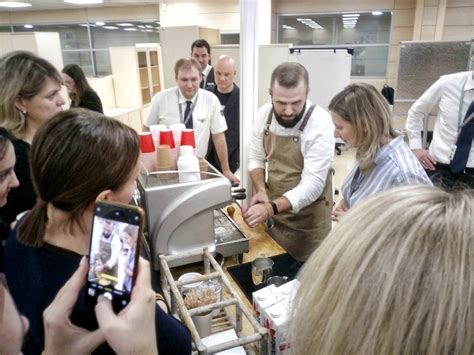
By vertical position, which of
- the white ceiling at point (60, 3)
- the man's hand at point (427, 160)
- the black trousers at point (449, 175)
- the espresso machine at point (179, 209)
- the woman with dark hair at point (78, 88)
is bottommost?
the black trousers at point (449, 175)

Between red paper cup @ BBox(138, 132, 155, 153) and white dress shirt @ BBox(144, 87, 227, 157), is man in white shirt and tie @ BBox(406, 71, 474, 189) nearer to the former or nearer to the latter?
white dress shirt @ BBox(144, 87, 227, 157)

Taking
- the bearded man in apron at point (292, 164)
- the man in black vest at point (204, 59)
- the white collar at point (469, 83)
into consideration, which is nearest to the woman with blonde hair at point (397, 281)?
the bearded man in apron at point (292, 164)

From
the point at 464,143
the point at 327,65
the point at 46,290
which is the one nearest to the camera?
the point at 46,290

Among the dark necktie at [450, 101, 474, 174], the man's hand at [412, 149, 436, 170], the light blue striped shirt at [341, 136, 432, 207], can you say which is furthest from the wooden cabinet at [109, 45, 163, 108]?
the light blue striped shirt at [341, 136, 432, 207]

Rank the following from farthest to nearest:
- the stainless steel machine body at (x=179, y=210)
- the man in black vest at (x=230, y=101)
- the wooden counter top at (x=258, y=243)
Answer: the man in black vest at (x=230, y=101) → the wooden counter top at (x=258, y=243) → the stainless steel machine body at (x=179, y=210)

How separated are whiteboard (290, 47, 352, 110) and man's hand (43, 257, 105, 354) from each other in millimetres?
4524

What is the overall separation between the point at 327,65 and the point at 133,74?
304 cm

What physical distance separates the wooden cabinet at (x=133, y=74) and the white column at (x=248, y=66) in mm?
4329

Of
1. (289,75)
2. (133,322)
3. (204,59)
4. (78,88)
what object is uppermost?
(204,59)

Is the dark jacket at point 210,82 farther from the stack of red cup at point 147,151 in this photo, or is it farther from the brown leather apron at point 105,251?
the brown leather apron at point 105,251

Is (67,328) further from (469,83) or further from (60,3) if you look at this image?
(60,3)

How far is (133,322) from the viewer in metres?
0.55

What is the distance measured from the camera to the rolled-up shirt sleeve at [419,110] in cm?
218

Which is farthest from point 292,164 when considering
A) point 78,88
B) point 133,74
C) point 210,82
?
point 133,74
